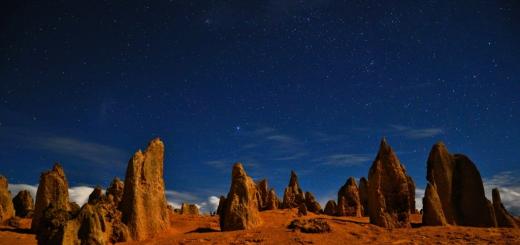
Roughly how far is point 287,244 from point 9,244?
1754 centimetres

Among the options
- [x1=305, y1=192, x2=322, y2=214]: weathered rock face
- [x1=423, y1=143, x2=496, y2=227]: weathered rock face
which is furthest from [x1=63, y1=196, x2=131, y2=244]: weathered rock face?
[x1=305, y1=192, x2=322, y2=214]: weathered rock face

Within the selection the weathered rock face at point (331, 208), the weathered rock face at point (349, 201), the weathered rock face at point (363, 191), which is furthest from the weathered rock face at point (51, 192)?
the weathered rock face at point (363, 191)

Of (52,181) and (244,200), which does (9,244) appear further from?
(244,200)

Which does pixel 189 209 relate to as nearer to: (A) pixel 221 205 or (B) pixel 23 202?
(A) pixel 221 205

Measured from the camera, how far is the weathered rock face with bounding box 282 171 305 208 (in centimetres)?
5134

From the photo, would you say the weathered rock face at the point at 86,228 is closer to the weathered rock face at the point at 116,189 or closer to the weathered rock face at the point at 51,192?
the weathered rock face at the point at 51,192

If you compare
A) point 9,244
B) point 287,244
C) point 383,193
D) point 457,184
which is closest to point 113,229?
point 9,244

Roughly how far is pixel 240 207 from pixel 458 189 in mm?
19196

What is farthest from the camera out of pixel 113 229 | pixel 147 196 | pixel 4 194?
pixel 4 194

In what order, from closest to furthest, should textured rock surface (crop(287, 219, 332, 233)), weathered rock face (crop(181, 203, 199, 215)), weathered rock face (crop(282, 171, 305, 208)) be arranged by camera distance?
1. textured rock surface (crop(287, 219, 332, 233))
2. weathered rock face (crop(282, 171, 305, 208))
3. weathered rock face (crop(181, 203, 199, 215))

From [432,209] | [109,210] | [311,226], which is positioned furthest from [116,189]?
[432,209]

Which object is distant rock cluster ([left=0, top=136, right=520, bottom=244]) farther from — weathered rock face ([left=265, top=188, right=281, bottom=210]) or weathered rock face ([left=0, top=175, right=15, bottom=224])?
weathered rock face ([left=265, top=188, right=281, bottom=210])

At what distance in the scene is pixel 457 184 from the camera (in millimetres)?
32625

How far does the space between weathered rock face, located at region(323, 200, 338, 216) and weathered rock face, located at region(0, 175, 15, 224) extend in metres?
34.8
